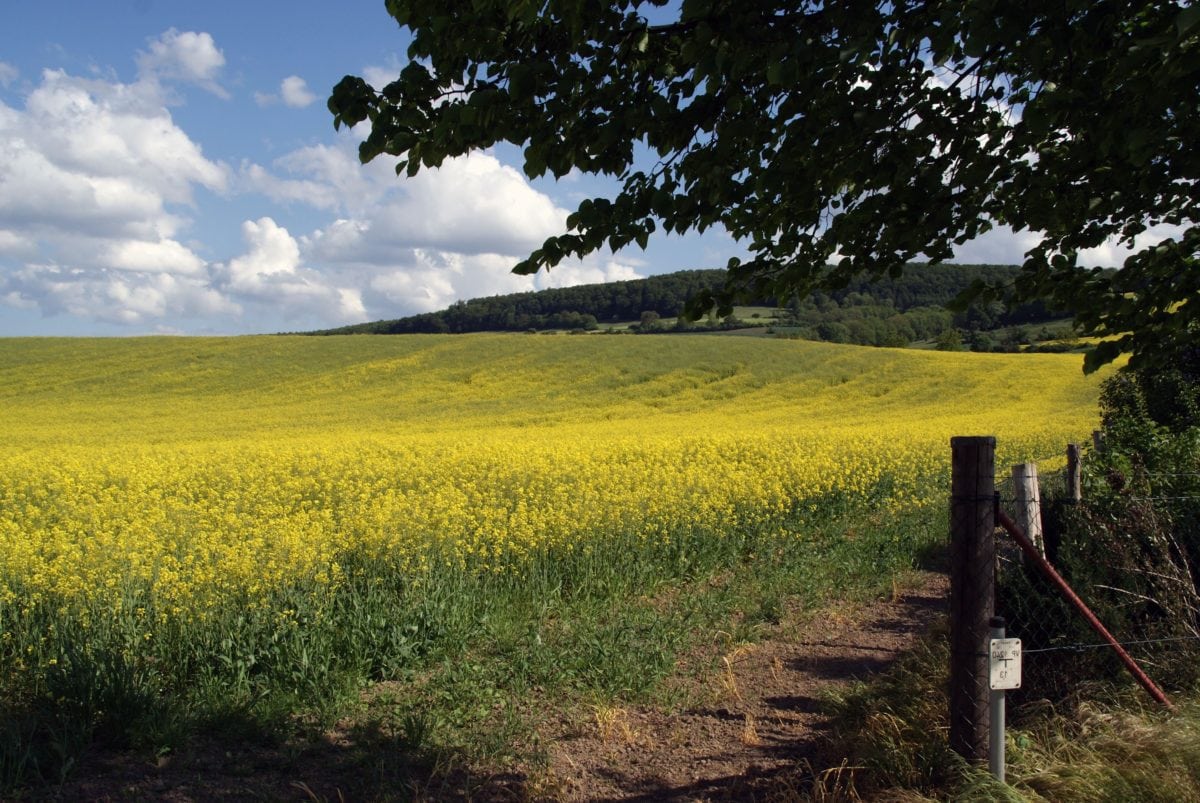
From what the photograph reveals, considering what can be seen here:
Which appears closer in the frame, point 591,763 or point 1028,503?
point 591,763

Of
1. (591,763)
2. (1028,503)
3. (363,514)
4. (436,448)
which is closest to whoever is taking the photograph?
(591,763)

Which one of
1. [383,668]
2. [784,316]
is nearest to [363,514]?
[383,668]

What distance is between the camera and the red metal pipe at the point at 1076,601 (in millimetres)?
4070

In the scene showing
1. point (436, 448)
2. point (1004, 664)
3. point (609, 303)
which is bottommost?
point (436, 448)

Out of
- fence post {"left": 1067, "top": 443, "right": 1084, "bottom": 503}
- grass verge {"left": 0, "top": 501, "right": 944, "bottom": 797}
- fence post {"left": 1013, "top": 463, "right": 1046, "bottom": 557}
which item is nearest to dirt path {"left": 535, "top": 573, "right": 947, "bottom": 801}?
grass verge {"left": 0, "top": 501, "right": 944, "bottom": 797}

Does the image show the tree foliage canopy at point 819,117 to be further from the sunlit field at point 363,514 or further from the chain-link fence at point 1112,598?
the sunlit field at point 363,514

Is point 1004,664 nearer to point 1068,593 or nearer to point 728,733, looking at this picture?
point 1068,593

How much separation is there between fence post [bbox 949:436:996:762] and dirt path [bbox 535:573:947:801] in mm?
960

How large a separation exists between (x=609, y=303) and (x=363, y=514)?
223ft

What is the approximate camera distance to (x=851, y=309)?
70.1 metres

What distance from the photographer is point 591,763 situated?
187 inches

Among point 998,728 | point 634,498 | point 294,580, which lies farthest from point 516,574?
point 998,728

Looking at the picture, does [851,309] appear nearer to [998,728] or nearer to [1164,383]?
[1164,383]

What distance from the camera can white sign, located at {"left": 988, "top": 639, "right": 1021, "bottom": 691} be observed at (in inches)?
150
